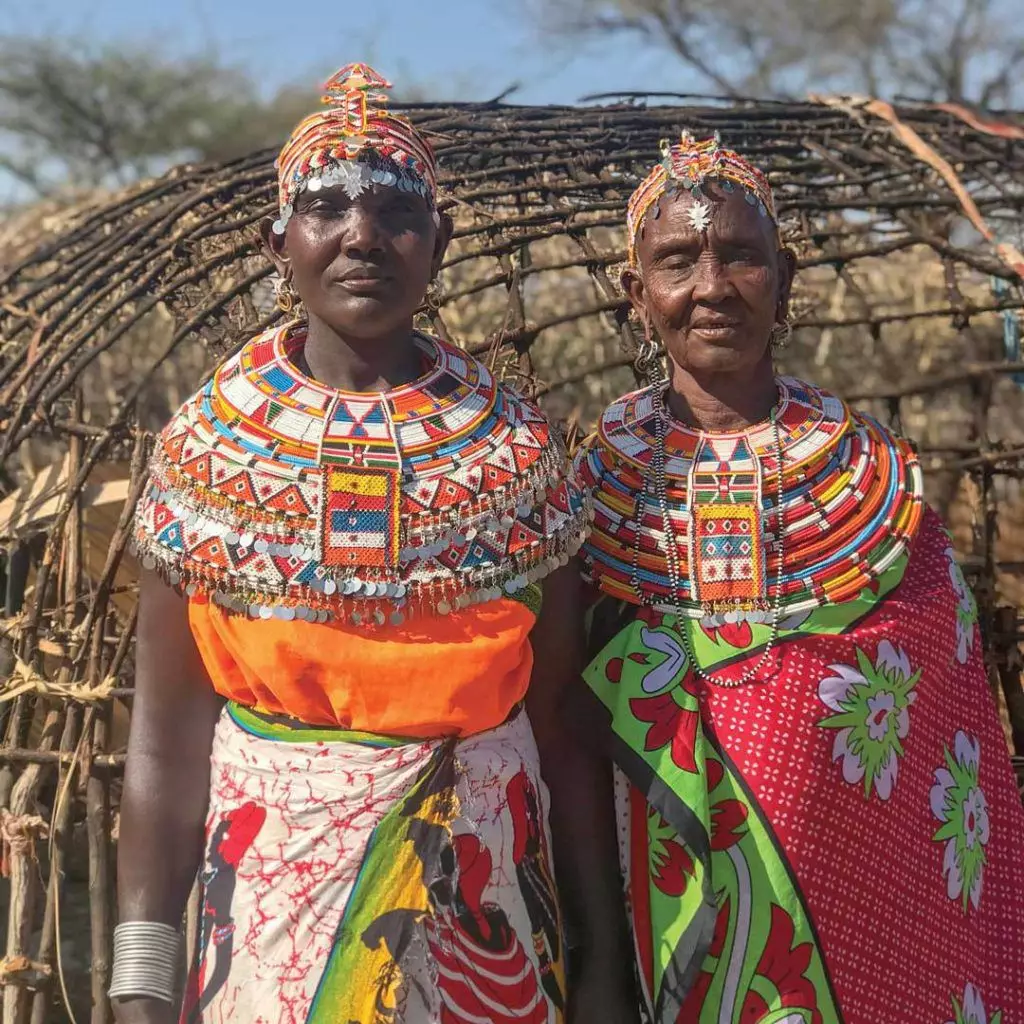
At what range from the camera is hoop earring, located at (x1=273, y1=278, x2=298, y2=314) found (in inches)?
82.9

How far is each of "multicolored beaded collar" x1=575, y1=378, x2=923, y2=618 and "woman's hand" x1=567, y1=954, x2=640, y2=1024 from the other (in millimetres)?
630

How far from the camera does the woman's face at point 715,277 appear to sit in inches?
88.5

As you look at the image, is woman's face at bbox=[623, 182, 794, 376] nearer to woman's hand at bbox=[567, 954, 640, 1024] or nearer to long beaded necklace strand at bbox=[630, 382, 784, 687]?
long beaded necklace strand at bbox=[630, 382, 784, 687]

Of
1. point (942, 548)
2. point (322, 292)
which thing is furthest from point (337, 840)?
point (942, 548)

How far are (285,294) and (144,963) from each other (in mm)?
1108

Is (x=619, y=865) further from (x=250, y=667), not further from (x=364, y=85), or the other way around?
(x=364, y=85)

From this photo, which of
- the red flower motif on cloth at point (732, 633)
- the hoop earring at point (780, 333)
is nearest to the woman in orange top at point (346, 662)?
the red flower motif on cloth at point (732, 633)

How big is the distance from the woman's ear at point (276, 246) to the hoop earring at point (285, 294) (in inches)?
1.2

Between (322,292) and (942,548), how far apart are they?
134cm

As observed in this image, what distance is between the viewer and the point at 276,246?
206 centimetres

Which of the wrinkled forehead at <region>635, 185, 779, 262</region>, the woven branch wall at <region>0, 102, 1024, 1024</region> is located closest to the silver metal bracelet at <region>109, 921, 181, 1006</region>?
the woven branch wall at <region>0, 102, 1024, 1024</region>

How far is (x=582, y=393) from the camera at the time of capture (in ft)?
26.5

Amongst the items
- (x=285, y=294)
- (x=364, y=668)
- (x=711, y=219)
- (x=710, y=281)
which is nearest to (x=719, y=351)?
(x=710, y=281)

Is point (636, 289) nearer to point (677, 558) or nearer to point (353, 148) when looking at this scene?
point (677, 558)
